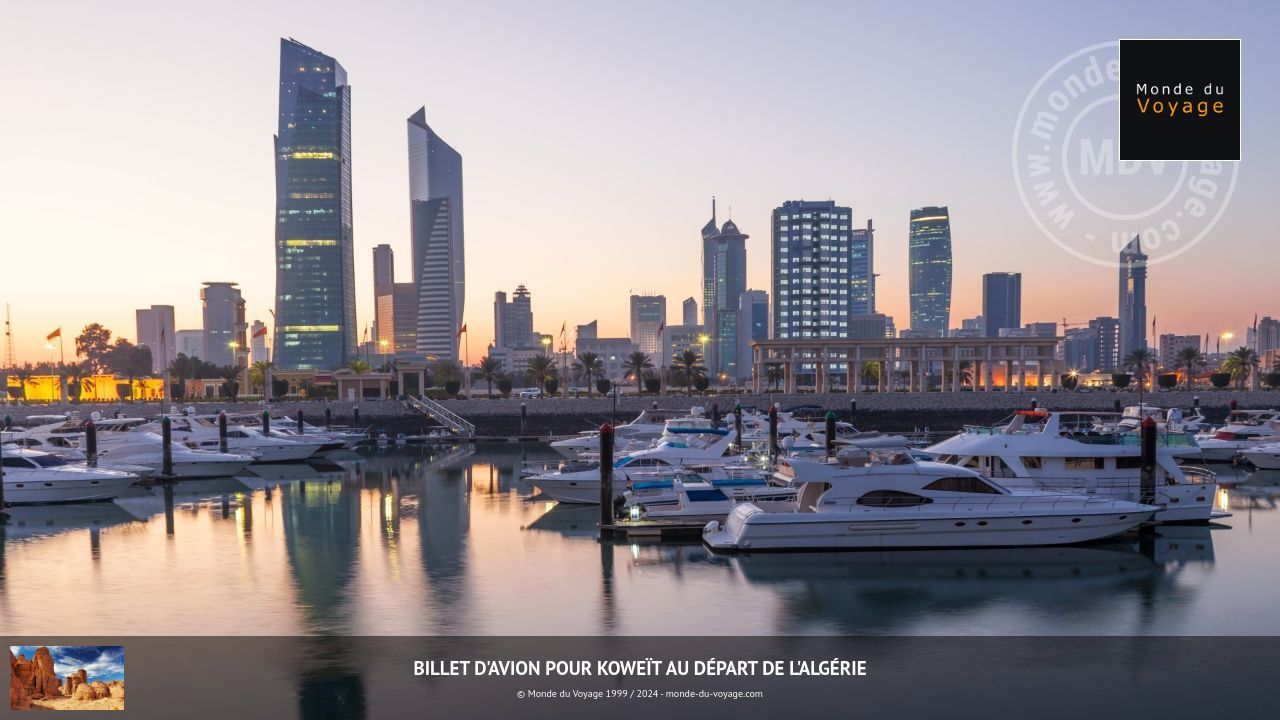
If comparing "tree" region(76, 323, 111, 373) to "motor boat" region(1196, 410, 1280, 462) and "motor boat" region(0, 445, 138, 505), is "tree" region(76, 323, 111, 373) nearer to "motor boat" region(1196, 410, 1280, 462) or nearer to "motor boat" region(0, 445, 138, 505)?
"motor boat" region(0, 445, 138, 505)

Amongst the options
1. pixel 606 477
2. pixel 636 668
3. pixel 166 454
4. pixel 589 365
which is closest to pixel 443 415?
pixel 589 365

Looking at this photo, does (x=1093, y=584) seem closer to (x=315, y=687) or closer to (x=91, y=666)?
(x=315, y=687)

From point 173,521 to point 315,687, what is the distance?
22657 millimetres

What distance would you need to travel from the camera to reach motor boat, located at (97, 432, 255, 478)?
48594 millimetres

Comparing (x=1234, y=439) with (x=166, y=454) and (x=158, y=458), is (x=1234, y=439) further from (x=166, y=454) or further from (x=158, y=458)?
(x=158, y=458)

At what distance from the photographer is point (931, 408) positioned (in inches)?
3536

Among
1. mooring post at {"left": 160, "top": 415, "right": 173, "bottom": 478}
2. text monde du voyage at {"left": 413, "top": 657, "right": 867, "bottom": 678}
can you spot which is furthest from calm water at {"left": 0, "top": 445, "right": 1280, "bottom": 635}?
mooring post at {"left": 160, "top": 415, "right": 173, "bottom": 478}

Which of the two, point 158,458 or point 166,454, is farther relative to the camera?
point 158,458

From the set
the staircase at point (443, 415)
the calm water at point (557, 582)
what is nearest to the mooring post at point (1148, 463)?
the calm water at point (557, 582)

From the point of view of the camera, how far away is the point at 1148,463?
102 feet

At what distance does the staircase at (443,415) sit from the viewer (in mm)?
77062

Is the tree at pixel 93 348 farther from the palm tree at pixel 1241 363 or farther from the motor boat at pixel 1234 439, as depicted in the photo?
the palm tree at pixel 1241 363

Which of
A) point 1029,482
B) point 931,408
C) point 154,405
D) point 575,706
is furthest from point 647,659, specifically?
point 154,405

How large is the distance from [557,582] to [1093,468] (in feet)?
65.5
